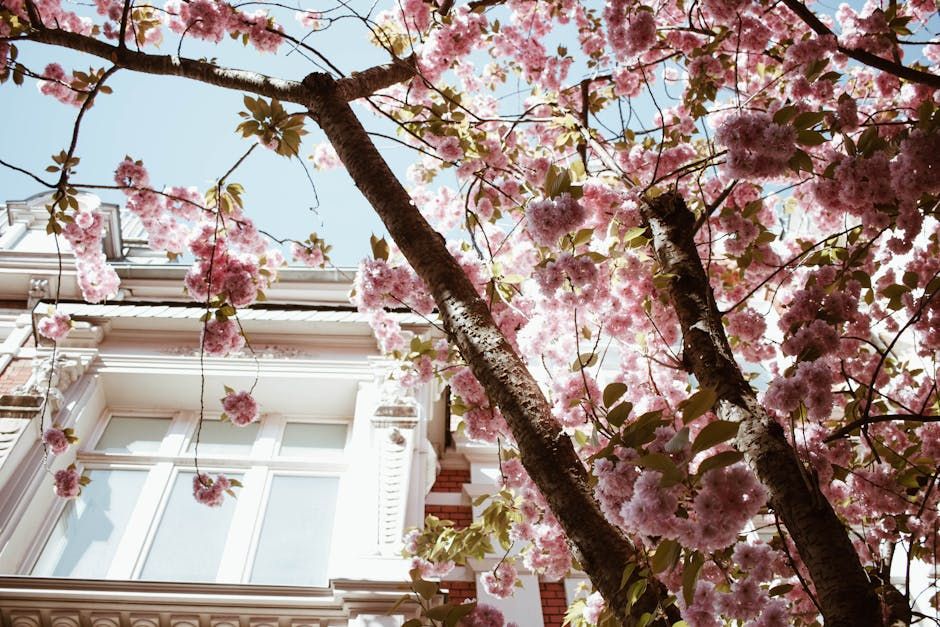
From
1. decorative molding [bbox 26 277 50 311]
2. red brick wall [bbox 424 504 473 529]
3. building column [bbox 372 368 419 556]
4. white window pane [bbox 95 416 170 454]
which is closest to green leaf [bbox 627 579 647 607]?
building column [bbox 372 368 419 556]

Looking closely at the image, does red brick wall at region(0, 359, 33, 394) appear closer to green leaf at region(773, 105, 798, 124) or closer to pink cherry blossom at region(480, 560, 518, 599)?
pink cherry blossom at region(480, 560, 518, 599)

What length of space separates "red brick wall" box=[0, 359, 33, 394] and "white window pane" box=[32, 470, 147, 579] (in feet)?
3.54

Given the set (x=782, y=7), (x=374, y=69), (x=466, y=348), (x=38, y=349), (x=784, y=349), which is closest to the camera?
(x=466, y=348)

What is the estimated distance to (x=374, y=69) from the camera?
297 cm

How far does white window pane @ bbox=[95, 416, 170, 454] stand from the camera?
5363 mm

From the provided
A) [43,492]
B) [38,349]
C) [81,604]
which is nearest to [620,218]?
[81,604]

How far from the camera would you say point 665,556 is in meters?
1.33

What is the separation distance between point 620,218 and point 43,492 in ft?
14.9

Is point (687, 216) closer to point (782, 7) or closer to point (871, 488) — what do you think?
point (871, 488)

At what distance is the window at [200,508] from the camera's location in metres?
4.48

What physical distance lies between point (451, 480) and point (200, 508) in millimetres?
1930

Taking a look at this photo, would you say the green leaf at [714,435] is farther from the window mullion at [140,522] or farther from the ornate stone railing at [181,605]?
the window mullion at [140,522]

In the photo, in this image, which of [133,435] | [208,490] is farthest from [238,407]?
[133,435]

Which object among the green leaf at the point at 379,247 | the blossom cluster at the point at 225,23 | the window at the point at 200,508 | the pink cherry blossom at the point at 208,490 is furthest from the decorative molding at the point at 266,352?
the green leaf at the point at 379,247
